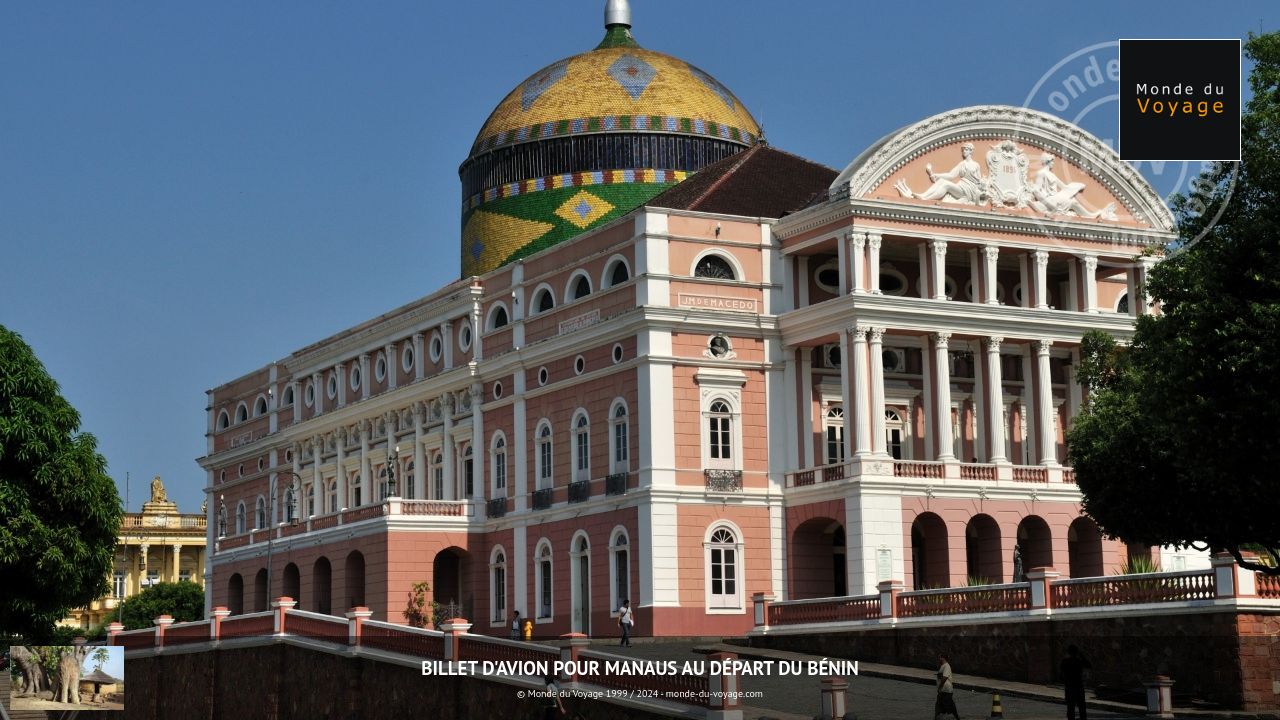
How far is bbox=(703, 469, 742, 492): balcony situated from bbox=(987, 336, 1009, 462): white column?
22.0 ft

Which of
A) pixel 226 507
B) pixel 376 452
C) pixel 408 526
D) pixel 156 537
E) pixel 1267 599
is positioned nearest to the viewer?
pixel 1267 599

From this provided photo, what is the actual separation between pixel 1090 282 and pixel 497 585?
18802 millimetres

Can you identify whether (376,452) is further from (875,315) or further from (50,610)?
(50,610)

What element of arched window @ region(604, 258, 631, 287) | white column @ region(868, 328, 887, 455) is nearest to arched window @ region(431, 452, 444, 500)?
arched window @ region(604, 258, 631, 287)

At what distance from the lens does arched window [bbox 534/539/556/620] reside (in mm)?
56688

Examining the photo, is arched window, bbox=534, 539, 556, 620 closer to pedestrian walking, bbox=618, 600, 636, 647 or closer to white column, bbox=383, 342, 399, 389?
pedestrian walking, bbox=618, 600, 636, 647

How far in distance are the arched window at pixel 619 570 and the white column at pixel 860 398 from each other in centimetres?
659

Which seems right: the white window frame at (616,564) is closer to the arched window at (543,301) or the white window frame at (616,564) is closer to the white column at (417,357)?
the arched window at (543,301)

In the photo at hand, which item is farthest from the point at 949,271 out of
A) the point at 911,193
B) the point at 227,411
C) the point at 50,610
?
the point at 227,411

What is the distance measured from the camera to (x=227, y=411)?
→ 263 feet

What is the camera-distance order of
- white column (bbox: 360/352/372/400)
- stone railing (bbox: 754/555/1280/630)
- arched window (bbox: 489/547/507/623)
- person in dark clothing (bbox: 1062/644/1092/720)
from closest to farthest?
1. person in dark clothing (bbox: 1062/644/1092/720)
2. stone railing (bbox: 754/555/1280/630)
3. arched window (bbox: 489/547/507/623)
4. white column (bbox: 360/352/372/400)

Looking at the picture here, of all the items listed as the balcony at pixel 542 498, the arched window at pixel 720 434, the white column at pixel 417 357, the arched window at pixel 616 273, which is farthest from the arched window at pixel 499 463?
the arched window at pixel 720 434

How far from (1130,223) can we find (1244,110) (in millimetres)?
23710

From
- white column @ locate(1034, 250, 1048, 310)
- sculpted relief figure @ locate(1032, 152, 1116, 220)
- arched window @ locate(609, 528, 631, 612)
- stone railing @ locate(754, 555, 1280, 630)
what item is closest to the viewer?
stone railing @ locate(754, 555, 1280, 630)
